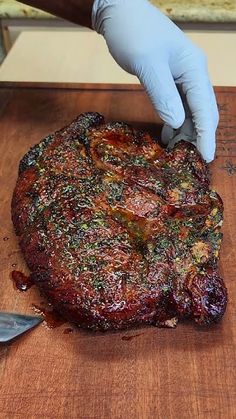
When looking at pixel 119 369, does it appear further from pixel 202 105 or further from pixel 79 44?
pixel 79 44

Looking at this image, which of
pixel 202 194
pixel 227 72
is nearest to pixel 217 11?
pixel 227 72

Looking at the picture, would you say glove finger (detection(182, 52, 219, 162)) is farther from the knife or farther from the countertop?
the countertop

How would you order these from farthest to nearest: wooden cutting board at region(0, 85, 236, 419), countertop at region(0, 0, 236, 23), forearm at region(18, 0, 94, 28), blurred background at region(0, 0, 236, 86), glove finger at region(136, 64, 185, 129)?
1. countertop at region(0, 0, 236, 23)
2. blurred background at region(0, 0, 236, 86)
3. forearm at region(18, 0, 94, 28)
4. glove finger at region(136, 64, 185, 129)
5. wooden cutting board at region(0, 85, 236, 419)

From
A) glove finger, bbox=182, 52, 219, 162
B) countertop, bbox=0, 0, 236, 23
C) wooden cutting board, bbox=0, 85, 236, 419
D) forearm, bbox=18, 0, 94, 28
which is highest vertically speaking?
forearm, bbox=18, 0, 94, 28

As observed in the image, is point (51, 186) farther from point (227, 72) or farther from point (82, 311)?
point (227, 72)

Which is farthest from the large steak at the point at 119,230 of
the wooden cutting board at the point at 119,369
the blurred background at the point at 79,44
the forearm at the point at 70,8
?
the blurred background at the point at 79,44

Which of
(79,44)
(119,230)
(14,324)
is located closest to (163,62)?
(119,230)

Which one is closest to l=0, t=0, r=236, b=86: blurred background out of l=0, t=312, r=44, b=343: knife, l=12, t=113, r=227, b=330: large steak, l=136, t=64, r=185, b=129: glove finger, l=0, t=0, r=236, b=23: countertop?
l=0, t=0, r=236, b=23: countertop
